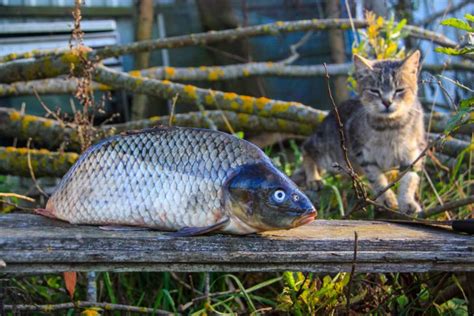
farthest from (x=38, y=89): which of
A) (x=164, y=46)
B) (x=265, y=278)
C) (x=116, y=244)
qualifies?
(x=116, y=244)

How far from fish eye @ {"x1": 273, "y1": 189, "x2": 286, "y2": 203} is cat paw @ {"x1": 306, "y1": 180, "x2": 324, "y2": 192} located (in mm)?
2666

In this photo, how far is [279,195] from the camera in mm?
2160

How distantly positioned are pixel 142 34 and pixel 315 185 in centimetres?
379

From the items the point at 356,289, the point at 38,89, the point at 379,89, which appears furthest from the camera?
the point at 38,89

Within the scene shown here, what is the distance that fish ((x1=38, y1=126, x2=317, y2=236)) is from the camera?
216 centimetres

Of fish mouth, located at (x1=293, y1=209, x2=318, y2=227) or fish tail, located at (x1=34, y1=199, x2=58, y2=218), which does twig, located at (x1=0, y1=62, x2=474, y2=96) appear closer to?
fish tail, located at (x1=34, y1=199, x2=58, y2=218)

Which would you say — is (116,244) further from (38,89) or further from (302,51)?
(302,51)

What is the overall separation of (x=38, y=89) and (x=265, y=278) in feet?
9.08

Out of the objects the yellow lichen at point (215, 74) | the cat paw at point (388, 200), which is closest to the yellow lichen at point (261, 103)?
the yellow lichen at point (215, 74)

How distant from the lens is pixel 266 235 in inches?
89.0

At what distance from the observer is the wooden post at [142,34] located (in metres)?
7.61

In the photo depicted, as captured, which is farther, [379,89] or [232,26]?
[232,26]

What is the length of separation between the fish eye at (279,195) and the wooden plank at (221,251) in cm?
14

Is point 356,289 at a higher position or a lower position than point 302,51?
lower
